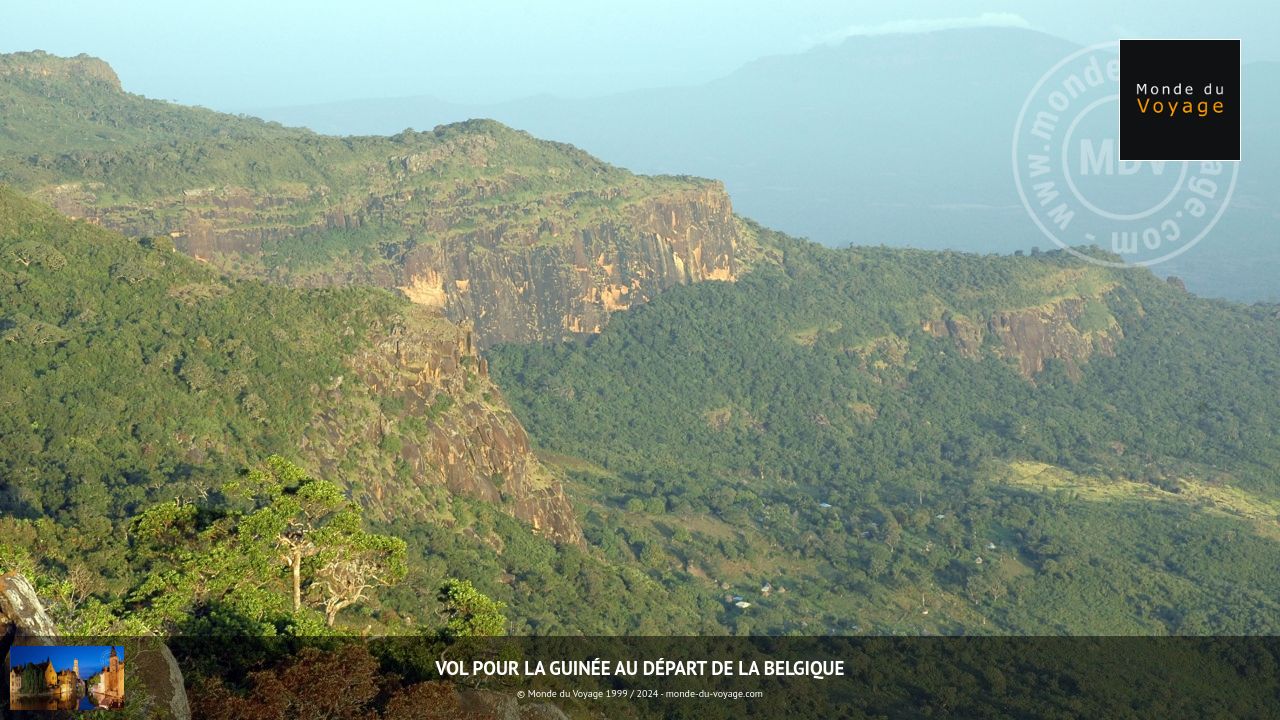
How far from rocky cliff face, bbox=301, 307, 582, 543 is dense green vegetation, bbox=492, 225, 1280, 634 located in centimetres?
682

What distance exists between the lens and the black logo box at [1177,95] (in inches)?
3009

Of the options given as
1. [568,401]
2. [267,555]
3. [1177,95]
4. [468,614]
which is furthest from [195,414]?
[1177,95]

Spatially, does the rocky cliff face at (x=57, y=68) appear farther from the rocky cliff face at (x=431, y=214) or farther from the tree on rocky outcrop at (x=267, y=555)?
the tree on rocky outcrop at (x=267, y=555)

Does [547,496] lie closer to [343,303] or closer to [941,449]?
[343,303]

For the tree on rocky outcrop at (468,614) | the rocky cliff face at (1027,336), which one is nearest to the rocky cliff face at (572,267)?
the rocky cliff face at (1027,336)

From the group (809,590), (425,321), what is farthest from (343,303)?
(809,590)

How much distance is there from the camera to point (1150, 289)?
13100 cm

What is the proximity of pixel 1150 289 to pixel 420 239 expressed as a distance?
73.7 m

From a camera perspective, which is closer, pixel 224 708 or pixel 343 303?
pixel 224 708

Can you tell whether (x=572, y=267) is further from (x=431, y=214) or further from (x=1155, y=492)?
(x=1155, y=492)

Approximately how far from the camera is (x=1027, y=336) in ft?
386

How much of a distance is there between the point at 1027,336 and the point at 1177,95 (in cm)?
Answer: 3774

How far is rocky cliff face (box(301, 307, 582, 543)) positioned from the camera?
201 feet

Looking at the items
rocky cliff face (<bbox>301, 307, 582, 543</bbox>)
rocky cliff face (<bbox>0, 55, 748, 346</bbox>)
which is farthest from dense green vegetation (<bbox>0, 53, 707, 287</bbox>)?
rocky cliff face (<bbox>301, 307, 582, 543</bbox>)
